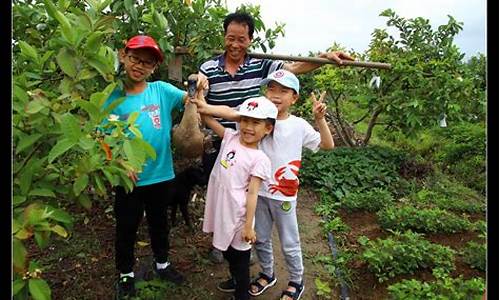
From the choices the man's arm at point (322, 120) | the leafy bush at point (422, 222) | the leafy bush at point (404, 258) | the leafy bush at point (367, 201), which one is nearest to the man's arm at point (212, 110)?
the man's arm at point (322, 120)

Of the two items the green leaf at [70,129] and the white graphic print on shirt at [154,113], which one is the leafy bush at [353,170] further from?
the green leaf at [70,129]

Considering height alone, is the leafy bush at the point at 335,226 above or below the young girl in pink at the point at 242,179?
below

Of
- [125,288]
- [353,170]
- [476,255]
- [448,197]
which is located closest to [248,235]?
[125,288]

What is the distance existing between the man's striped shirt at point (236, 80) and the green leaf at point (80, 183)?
1.20 metres

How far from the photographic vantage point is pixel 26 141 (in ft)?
4.55

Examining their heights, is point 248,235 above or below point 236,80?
below

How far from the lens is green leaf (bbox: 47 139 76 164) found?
1352 mm

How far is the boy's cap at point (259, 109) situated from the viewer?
85.9 inches

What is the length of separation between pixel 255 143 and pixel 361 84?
3.61 meters

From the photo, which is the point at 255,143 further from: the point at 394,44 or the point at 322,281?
the point at 394,44

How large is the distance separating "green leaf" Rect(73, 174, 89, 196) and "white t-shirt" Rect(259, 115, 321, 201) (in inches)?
41.4

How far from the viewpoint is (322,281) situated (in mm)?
2973

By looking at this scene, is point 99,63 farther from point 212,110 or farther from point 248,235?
point 248,235

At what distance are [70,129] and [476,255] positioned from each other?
9.54 feet
